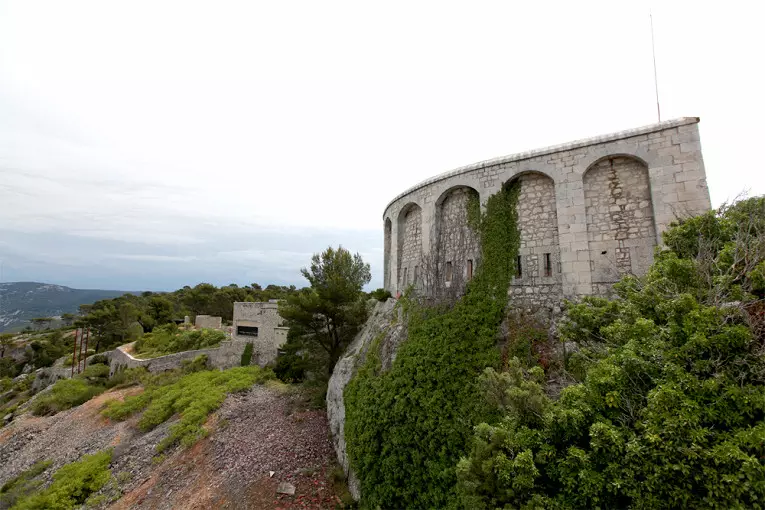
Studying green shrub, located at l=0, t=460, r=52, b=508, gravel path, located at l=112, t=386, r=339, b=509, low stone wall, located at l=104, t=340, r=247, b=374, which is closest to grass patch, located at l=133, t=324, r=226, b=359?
low stone wall, located at l=104, t=340, r=247, b=374

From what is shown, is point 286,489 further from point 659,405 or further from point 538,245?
point 538,245

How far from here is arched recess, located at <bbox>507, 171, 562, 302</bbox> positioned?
30.1 ft

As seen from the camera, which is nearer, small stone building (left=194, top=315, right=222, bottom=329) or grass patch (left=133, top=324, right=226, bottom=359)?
grass patch (left=133, top=324, right=226, bottom=359)

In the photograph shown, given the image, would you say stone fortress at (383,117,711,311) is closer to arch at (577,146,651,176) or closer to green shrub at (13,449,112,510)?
arch at (577,146,651,176)

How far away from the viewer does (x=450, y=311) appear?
1016 centimetres

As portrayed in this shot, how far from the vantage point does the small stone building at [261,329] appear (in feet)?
72.5

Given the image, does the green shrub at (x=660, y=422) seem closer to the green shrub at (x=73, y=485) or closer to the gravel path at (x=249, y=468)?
the gravel path at (x=249, y=468)

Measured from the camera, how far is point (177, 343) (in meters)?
26.2

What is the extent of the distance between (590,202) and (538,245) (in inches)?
70.3

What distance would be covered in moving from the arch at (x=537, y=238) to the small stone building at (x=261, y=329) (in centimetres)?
1697

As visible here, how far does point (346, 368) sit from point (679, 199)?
1142 cm

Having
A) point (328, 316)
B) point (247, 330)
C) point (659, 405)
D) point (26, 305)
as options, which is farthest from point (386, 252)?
point (26, 305)

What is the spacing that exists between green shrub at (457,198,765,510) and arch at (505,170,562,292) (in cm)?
420

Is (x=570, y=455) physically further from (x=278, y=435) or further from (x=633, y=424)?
(x=278, y=435)
